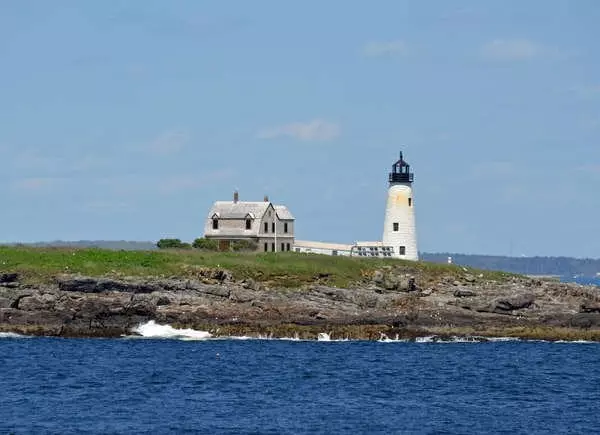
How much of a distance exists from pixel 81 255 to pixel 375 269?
71.9 feet

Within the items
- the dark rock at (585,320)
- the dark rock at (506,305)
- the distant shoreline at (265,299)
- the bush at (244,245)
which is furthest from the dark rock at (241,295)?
the bush at (244,245)

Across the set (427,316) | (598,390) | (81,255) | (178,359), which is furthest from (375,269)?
(598,390)

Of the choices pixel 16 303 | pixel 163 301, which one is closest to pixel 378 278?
pixel 163 301

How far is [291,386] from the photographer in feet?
212

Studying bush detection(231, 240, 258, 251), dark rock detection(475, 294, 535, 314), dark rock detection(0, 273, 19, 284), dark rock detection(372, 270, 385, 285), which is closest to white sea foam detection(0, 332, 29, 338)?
dark rock detection(0, 273, 19, 284)

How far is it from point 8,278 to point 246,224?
1206 inches

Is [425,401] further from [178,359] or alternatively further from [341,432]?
[178,359]

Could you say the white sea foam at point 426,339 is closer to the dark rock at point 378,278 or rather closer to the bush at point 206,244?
the dark rock at point 378,278

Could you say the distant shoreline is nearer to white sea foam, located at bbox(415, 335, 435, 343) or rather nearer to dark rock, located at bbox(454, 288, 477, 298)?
dark rock, located at bbox(454, 288, 477, 298)

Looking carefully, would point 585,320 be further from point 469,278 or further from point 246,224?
point 246,224

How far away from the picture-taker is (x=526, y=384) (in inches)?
2665

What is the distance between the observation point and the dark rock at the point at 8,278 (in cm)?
8825

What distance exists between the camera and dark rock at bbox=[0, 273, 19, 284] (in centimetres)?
8825

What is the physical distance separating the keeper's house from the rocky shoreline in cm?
2077
